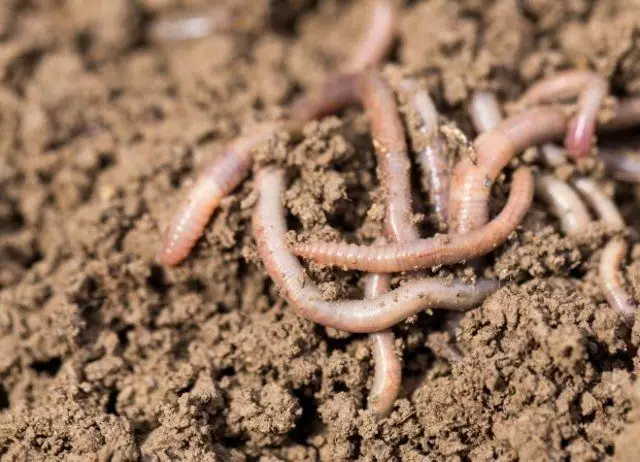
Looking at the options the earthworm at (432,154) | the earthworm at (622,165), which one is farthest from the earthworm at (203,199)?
the earthworm at (622,165)

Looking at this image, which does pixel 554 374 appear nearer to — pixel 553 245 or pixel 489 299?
pixel 489 299

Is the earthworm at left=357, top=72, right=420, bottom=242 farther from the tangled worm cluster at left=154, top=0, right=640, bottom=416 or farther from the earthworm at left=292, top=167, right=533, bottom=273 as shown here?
the earthworm at left=292, top=167, right=533, bottom=273

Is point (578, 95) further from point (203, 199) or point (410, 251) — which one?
point (203, 199)

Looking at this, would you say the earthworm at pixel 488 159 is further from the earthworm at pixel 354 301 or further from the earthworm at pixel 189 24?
the earthworm at pixel 189 24

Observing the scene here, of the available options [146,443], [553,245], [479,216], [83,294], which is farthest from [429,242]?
[83,294]

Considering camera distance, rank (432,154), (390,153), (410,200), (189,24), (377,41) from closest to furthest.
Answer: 1. (410,200)
2. (390,153)
3. (432,154)
4. (377,41)
5. (189,24)

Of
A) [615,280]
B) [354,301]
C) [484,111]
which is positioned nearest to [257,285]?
[354,301]
